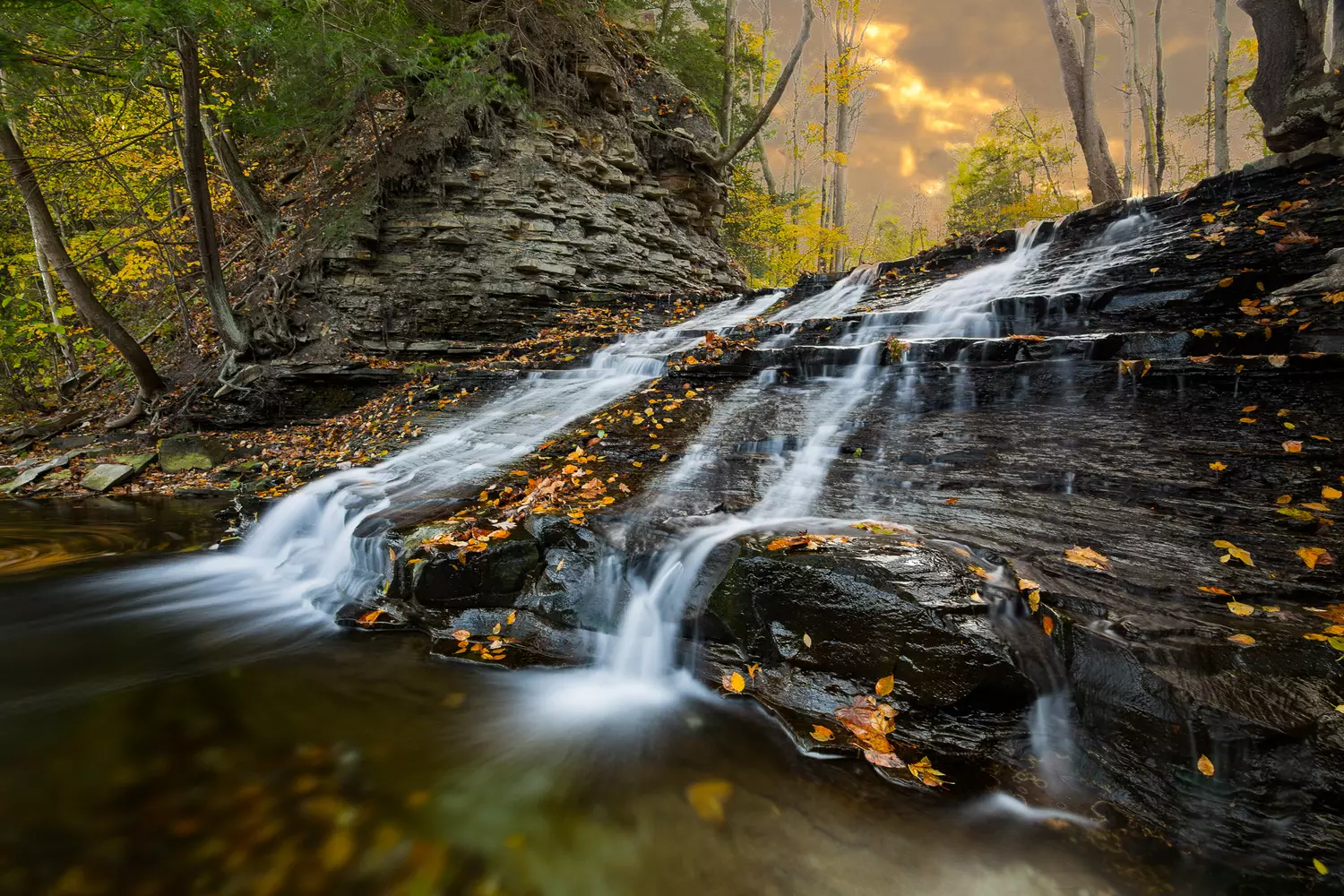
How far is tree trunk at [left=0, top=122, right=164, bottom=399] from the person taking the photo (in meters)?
8.00

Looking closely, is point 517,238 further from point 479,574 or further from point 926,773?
point 926,773

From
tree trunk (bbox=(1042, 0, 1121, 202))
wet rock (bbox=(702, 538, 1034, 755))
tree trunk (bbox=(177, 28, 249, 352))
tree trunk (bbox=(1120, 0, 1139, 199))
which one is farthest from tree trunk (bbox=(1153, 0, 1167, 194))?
tree trunk (bbox=(177, 28, 249, 352))

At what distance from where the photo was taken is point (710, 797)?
89.1 inches

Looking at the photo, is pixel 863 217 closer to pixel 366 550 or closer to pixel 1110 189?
pixel 1110 189

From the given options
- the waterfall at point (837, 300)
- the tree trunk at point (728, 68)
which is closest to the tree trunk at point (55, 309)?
the waterfall at point (837, 300)

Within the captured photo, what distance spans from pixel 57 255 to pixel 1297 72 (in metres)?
19.0

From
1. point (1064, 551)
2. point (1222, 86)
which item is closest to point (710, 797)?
point (1064, 551)

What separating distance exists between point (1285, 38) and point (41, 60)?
17128 millimetres

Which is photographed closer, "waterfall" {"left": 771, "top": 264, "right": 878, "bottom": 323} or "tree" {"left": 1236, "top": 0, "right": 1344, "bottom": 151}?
"tree" {"left": 1236, "top": 0, "right": 1344, "bottom": 151}

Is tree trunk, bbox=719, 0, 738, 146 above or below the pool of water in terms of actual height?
above

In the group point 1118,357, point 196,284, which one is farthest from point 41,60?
point 1118,357

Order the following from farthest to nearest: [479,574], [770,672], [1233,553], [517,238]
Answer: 1. [517,238]
2. [479,574]
3. [770,672]
4. [1233,553]

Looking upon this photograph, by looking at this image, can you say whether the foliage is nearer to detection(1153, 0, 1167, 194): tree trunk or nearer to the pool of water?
detection(1153, 0, 1167, 194): tree trunk

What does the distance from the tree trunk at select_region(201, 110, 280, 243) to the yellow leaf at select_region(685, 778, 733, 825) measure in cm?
1445
